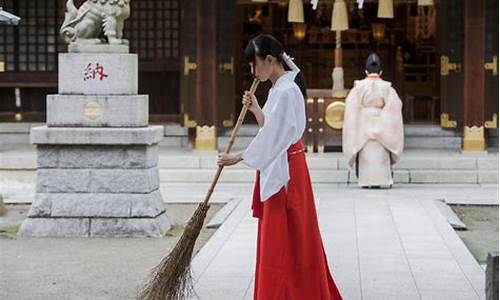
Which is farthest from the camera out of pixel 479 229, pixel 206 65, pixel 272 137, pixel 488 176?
pixel 206 65

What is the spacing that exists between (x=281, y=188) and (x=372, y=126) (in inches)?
339

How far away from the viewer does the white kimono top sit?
6406 mm

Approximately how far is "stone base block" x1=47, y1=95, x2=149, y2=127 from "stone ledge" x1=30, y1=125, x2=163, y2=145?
0.11 m

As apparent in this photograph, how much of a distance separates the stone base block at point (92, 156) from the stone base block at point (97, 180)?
0.05 meters

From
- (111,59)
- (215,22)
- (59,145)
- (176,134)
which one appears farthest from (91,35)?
(176,134)

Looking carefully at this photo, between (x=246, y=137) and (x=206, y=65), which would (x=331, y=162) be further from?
(x=206, y=65)

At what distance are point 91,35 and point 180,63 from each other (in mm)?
7771

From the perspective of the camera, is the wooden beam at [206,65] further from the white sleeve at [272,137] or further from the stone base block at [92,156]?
the white sleeve at [272,137]

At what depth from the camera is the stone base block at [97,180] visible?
35.7 ft

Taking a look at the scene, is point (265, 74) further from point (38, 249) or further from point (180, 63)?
point (180, 63)

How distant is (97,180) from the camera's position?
1089 centimetres

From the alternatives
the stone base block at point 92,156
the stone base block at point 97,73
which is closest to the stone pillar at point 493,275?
the stone base block at point 92,156

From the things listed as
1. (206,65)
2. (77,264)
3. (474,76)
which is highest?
(206,65)

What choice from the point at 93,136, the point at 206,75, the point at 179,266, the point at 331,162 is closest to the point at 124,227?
the point at 93,136
